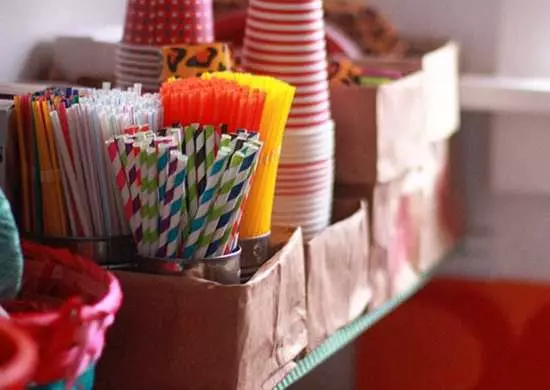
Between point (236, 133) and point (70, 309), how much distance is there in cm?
23

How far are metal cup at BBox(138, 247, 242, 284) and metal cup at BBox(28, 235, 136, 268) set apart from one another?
0.06 feet

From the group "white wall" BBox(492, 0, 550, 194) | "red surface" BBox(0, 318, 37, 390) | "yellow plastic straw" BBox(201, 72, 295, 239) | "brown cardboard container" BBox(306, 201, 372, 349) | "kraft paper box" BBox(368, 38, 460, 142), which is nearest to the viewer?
"red surface" BBox(0, 318, 37, 390)

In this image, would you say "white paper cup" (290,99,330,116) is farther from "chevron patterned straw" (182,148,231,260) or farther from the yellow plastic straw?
"chevron patterned straw" (182,148,231,260)

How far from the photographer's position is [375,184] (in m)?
1.17

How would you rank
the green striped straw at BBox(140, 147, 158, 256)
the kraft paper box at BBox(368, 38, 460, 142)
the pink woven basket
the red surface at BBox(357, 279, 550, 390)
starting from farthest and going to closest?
the red surface at BBox(357, 279, 550, 390) < the kraft paper box at BBox(368, 38, 460, 142) < the green striped straw at BBox(140, 147, 158, 256) < the pink woven basket

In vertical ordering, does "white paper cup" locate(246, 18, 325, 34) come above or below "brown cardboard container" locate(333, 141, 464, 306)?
above

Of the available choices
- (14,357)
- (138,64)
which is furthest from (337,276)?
(14,357)

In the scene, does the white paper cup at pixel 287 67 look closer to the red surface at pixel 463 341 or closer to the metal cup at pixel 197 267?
the metal cup at pixel 197 267

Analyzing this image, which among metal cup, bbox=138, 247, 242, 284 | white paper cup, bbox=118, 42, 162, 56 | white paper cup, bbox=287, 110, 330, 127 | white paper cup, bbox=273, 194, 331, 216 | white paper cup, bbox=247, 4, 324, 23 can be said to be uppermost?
white paper cup, bbox=247, 4, 324, 23

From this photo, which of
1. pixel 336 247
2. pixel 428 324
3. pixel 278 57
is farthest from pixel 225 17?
pixel 428 324

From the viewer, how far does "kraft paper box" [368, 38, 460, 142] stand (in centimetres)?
130

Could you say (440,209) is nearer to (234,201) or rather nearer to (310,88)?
(310,88)

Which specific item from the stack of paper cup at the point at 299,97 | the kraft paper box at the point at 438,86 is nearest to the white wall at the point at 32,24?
the stack of paper cup at the point at 299,97

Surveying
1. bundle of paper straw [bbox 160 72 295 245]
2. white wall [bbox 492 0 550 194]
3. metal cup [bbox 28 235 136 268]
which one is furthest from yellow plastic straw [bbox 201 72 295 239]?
white wall [bbox 492 0 550 194]
